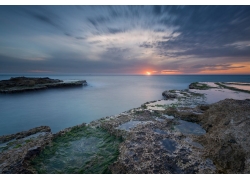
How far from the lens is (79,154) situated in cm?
731

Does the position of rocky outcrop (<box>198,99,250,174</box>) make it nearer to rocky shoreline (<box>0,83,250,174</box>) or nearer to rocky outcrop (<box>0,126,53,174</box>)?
rocky shoreline (<box>0,83,250,174</box>)

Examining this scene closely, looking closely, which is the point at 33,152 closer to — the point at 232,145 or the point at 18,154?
the point at 18,154

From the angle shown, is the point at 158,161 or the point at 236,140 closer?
the point at 158,161

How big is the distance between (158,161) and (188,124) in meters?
6.80

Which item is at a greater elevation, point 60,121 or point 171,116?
point 171,116

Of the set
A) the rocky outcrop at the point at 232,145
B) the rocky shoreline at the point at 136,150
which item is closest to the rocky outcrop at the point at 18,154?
the rocky shoreline at the point at 136,150

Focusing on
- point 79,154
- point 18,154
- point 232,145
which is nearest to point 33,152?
point 18,154

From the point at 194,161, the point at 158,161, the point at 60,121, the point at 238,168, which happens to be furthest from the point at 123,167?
the point at 60,121

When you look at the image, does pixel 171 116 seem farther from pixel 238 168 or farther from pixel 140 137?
pixel 238 168

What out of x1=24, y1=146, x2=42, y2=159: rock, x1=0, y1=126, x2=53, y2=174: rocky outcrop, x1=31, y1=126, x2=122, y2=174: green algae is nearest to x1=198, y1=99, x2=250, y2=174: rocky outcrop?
x1=31, y1=126, x2=122, y2=174: green algae

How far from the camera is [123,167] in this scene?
234 inches

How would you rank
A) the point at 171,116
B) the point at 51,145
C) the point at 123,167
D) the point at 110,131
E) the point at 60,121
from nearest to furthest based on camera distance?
the point at 123,167 → the point at 51,145 → the point at 110,131 → the point at 171,116 → the point at 60,121

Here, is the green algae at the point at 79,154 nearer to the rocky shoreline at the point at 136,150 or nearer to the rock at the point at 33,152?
the rocky shoreline at the point at 136,150

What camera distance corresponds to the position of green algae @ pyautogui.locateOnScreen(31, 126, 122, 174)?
619cm
